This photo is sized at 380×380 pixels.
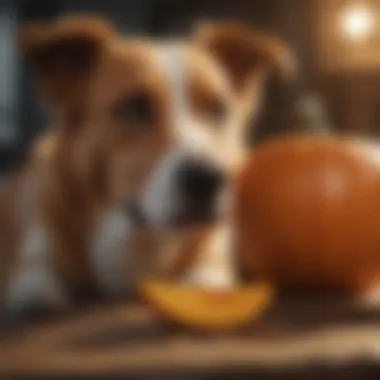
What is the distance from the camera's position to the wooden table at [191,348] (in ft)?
2.03

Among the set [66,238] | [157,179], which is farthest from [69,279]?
[157,179]

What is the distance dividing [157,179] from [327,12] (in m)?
0.31

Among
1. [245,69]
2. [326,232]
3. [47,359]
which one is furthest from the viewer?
[245,69]

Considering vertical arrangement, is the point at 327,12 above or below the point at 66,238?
above

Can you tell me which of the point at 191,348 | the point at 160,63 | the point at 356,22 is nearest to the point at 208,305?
the point at 191,348

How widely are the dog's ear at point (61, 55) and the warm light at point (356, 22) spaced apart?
11.7 inches

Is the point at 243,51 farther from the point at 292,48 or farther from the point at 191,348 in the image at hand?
the point at 191,348

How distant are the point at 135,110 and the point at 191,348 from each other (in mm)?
341

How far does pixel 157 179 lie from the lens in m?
0.89

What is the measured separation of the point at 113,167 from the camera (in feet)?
2.97

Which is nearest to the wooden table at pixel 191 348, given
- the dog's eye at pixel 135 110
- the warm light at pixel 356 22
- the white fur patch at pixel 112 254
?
the white fur patch at pixel 112 254

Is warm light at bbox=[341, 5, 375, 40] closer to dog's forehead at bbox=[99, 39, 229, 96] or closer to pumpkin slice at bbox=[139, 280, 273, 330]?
dog's forehead at bbox=[99, 39, 229, 96]

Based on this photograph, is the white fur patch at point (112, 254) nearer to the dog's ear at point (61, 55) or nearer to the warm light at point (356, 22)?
the dog's ear at point (61, 55)

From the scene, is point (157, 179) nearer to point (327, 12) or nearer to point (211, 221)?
point (211, 221)
